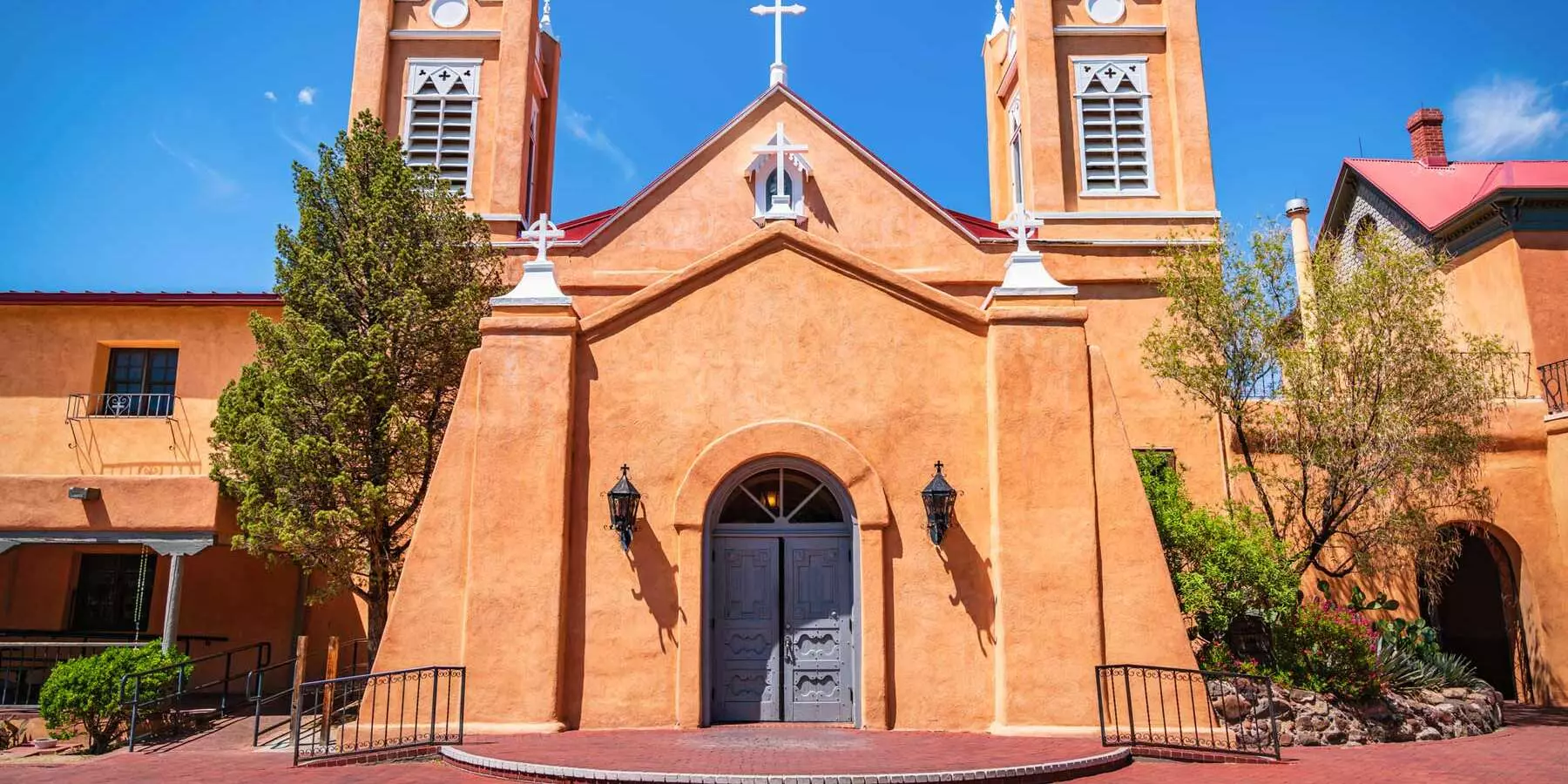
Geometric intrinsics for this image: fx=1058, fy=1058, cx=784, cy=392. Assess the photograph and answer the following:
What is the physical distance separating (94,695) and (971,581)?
1071cm

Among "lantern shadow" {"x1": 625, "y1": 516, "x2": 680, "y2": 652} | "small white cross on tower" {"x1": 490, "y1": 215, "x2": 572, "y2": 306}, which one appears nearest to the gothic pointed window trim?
"small white cross on tower" {"x1": 490, "y1": 215, "x2": 572, "y2": 306}

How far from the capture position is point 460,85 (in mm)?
20859

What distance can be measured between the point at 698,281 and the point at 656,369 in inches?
45.6

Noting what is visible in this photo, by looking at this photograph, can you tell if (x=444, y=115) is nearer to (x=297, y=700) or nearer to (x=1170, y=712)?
(x=297, y=700)

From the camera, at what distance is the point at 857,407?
1211 cm

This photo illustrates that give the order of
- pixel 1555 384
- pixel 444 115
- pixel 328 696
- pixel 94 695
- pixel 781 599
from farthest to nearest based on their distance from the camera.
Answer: pixel 444 115
pixel 1555 384
pixel 94 695
pixel 781 599
pixel 328 696

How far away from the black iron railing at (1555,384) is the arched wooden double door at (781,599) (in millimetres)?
13217

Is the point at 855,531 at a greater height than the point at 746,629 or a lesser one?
greater

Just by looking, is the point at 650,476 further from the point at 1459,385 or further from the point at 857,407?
the point at 1459,385

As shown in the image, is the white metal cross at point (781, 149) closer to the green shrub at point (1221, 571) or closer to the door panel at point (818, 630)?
the door panel at point (818, 630)

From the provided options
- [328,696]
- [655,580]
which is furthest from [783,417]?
[328,696]

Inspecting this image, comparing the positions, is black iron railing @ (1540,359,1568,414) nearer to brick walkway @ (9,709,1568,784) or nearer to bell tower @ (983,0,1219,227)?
bell tower @ (983,0,1219,227)

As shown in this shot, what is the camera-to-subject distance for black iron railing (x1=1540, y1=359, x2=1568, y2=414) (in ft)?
57.4

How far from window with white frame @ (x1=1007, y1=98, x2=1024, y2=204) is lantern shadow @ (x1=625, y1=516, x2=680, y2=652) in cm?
1276
